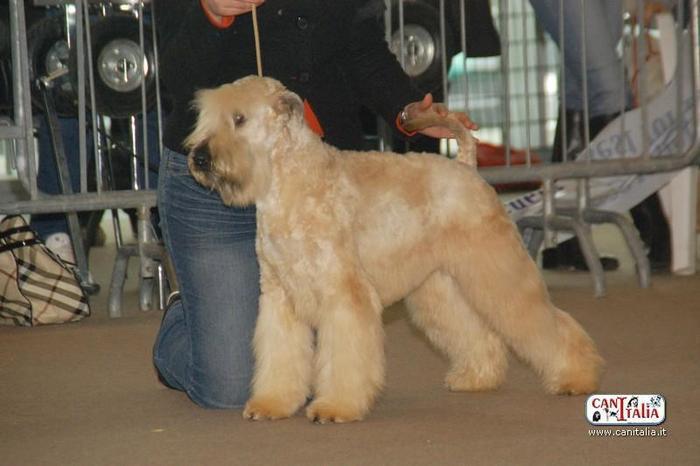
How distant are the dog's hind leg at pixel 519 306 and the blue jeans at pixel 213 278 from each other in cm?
58

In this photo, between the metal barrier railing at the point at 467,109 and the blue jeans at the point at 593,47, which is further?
the blue jeans at the point at 593,47

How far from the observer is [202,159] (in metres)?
2.76

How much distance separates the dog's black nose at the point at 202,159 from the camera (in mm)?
2756

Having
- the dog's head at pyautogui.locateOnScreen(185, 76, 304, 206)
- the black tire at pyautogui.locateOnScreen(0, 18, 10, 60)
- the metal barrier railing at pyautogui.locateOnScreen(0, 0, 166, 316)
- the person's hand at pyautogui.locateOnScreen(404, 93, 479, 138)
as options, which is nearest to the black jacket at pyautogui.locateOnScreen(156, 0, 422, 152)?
the person's hand at pyautogui.locateOnScreen(404, 93, 479, 138)

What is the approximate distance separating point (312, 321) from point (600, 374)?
841 millimetres

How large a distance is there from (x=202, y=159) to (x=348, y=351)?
56 centimetres

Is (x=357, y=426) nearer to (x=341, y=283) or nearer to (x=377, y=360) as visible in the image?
(x=377, y=360)

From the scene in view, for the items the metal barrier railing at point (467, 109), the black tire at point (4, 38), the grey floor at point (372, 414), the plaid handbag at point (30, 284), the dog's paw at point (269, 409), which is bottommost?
the grey floor at point (372, 414)

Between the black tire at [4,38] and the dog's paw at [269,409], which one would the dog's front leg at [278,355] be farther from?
the black tire at [4,38]

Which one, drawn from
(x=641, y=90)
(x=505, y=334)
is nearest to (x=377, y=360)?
(x=505, y=334)

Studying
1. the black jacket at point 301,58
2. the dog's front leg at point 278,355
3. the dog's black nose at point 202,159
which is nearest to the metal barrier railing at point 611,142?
the black jacket at point 301,58

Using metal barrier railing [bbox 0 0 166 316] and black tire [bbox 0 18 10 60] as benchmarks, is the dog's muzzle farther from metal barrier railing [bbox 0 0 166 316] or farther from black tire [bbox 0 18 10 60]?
black tire [bbox 0 18 10 60]

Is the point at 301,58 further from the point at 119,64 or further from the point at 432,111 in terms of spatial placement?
the point at 119,64

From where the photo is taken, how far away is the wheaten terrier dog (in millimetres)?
2873
